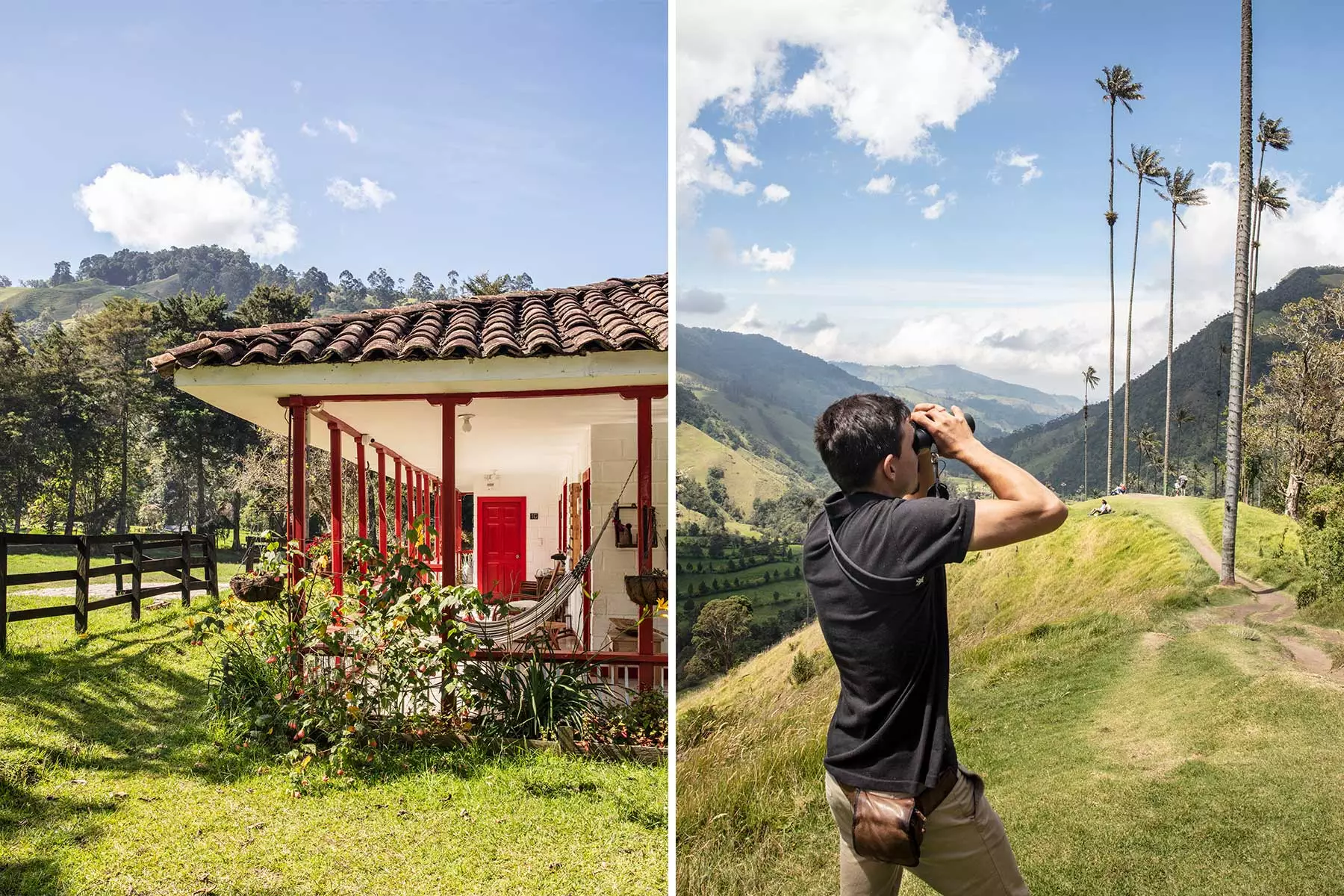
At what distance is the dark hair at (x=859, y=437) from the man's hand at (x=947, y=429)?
40 millimetres

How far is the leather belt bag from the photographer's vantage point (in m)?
1.49

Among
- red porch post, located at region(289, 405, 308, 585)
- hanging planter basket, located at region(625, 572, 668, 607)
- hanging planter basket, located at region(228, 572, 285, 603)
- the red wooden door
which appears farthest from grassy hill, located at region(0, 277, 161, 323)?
hanging planter basket, located at region(625, 572, 668, 607)

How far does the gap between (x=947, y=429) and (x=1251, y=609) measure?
177 centimetres

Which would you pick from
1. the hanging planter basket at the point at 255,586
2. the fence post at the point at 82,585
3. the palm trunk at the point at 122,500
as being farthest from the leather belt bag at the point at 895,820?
the palm trunk at the point at 122,500

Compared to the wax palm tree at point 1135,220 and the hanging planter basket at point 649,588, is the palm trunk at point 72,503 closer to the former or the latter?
the hanging planter basket at point 649,588

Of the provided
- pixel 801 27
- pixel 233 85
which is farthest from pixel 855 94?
pixel 233 85

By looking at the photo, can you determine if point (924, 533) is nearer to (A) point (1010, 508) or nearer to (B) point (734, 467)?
(A) point (1010, 508)

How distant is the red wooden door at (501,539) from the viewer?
11188 millimetres

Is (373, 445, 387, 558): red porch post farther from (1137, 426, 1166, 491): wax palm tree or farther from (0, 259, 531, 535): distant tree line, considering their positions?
(1137, 426, 1166, 491): wax palm tree

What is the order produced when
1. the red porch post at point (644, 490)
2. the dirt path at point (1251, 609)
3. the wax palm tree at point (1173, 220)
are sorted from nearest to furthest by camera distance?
the dirt path at point (1251, 609)
the wax palm tree at point (1173, 220)
the red porch post at point (644, 490)

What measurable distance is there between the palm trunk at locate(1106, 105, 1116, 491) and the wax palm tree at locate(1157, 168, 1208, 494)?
0.14 meters

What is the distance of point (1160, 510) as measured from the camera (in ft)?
9.37

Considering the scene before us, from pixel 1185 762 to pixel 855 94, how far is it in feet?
8.36

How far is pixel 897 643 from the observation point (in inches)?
60.0
